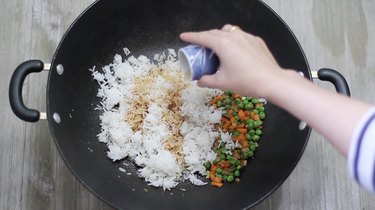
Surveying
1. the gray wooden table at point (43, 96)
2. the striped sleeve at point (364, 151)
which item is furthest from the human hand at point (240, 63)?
the gray wooden table at point (43, 96)

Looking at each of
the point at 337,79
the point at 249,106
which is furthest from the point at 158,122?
the point at 337,79

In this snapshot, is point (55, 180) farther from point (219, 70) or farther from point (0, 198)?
point (219, 70)

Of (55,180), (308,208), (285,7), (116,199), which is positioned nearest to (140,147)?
(116,199)

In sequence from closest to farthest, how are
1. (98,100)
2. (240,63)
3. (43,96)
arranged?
(240,63) → (98,100) → (43,96)

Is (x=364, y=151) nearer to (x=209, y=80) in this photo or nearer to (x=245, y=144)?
(x=209, y=80)

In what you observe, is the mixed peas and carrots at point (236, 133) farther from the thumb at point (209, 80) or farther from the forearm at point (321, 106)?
the forearm at point (321, 106)

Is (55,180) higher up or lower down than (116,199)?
higher up
